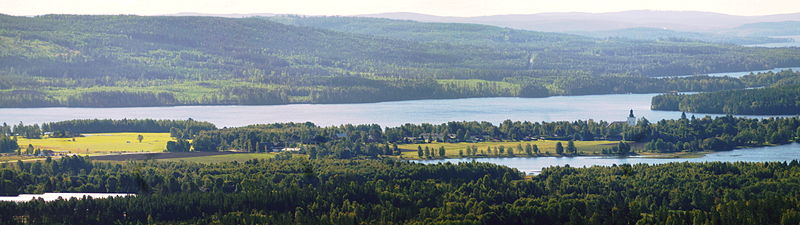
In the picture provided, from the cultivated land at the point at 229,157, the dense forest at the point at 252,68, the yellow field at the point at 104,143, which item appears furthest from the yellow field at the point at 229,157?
the dense forest at the point at 252,68

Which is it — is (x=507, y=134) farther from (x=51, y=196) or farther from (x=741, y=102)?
(x=51, y=196)

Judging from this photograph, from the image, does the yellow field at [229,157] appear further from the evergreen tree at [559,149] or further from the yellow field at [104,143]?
the evergreen tree at [559,149]

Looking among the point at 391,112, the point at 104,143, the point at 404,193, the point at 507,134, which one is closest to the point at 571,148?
the point at 507,134

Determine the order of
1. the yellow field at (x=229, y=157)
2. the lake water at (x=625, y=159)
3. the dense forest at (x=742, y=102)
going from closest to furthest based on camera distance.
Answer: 1. the lake water at (x=625, y=159)
2. the yellow field at (x=229, y=157)
3. the dense forest at (x=742, y=102)

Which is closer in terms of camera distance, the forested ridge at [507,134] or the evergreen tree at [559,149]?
the evergreen tree at [559,149]

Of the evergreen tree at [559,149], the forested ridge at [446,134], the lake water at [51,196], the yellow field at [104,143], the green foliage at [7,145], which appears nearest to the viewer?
the lake water at [51,196]

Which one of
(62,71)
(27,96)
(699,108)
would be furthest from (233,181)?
(62,71)
